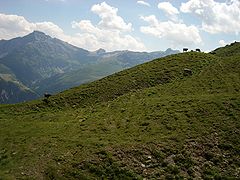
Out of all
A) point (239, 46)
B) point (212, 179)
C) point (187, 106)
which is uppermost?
point (239, 46)

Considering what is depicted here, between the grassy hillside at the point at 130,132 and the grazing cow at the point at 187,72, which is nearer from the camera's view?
the grassy hillside at the point at 130,132

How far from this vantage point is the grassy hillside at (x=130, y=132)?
Result: 31141 millimetres

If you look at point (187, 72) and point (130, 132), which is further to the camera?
point (187, 72)

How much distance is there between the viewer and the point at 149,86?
62125 millimetres

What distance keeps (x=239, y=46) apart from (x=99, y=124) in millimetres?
65175

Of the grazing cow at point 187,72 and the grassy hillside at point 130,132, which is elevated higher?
the grazing cow at point 187,72

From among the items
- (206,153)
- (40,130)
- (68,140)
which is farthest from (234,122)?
(40,130)

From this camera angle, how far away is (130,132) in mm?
38500

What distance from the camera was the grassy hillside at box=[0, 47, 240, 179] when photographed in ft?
102

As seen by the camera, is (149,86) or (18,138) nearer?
(18,138)

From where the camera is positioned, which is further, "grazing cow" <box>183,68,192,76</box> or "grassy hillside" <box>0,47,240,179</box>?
"grazing cow" <box>183,68,192,76</box>

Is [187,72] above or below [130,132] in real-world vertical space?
above

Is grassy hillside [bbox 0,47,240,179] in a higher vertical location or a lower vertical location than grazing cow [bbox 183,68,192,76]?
lower

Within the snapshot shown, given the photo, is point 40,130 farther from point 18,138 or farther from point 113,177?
point 113,177
